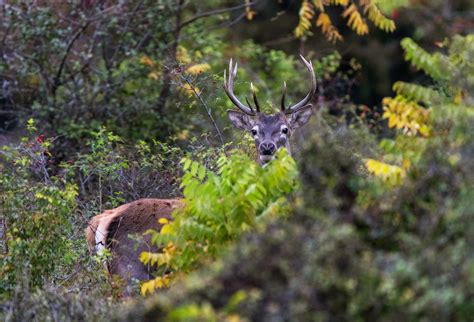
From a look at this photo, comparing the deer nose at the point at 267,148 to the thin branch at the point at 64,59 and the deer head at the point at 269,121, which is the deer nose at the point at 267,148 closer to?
the deer head at the point at 269,121

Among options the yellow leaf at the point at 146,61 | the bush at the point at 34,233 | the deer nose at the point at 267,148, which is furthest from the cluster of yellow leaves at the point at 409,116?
the yellow leaf at the point at 146,61

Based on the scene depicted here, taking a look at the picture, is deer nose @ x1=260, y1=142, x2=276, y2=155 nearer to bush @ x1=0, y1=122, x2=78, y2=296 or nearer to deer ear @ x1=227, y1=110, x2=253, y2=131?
deer ear @ x1=227, y1=110, x2=253, y2=131

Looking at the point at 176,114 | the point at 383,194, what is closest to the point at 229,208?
the point at 383,194

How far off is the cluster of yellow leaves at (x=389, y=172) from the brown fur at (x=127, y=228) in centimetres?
276

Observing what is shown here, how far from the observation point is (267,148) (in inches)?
395

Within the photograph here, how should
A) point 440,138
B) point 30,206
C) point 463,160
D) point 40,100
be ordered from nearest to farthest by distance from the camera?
point 463,160
point 440,138
point 30,206
point 40,100

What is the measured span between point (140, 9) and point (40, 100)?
168 cm

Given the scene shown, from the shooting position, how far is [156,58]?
44.9ft

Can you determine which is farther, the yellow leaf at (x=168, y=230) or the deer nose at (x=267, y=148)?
the deer nose at (x=267, y=148)

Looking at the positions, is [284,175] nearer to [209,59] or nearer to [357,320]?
[357,320]

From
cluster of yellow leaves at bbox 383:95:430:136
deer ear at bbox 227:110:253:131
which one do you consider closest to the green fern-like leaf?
cluster of yellow leaves at bbox 383:95:430:136

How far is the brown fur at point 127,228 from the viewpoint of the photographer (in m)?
8.16

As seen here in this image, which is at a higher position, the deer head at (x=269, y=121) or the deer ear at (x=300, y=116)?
the deer head at (x=269, y=121)

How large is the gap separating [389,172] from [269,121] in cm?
489
